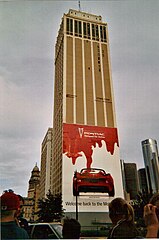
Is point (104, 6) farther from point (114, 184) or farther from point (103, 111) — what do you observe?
point (103, 111)

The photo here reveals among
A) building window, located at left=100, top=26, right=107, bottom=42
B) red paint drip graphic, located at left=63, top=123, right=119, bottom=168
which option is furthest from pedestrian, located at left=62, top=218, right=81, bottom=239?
building window, located at left=100, top=26, right=107, bottom=42

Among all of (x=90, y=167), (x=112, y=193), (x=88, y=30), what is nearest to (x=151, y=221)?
(x=112, y=193)

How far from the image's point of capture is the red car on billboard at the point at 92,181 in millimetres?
7301

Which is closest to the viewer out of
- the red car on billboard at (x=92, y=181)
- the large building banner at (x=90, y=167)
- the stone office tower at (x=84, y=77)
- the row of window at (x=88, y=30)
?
the red car on billboard at (x=92, y=181)

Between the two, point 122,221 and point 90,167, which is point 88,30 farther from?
point 122,221

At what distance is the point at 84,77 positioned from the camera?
10180 mm

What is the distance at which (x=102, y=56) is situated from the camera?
10.8 meters

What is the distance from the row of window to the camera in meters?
11.0

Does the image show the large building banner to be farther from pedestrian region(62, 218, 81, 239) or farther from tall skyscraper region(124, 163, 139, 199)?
pedestrian region(62, 218, 81, 239)

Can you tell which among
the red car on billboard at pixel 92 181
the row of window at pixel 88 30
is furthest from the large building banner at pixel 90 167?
the row of window at pixel 88 30

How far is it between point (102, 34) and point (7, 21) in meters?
10.9

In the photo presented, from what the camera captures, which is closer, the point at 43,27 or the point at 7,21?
the point at 7,21

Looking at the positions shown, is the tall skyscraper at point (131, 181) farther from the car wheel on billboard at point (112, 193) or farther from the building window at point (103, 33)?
the building window at point (103, 33)

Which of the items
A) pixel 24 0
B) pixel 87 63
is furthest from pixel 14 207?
pixel 87 63
